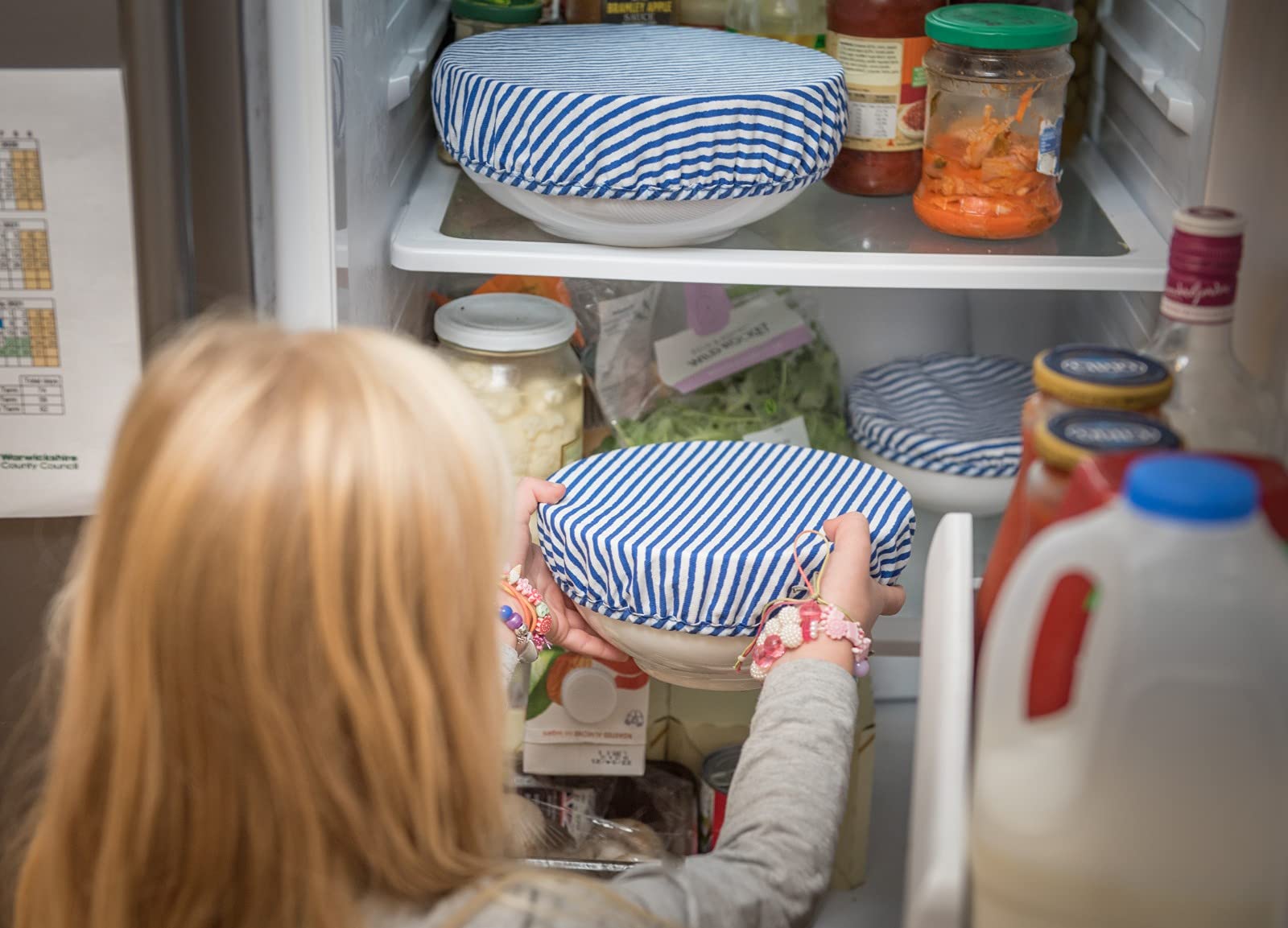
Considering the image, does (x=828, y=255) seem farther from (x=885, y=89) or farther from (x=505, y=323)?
(x=505, y=323)

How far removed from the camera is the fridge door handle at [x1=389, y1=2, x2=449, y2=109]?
1299mm

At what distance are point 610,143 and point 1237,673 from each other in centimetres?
75

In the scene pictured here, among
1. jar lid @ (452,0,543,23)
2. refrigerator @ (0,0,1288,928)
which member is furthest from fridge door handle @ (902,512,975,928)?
jar lid @ (452,0,543,23)

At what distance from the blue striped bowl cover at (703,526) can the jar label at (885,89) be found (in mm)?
323

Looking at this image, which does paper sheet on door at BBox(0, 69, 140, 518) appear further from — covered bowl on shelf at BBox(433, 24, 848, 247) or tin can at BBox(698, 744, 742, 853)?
tin can at BBox(698, 744, 742, 853)

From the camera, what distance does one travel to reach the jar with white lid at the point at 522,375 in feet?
4.42

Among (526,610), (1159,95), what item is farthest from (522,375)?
(1159,95)

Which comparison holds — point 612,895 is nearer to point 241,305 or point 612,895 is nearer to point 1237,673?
point 1237,673

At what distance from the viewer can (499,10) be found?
4.67 feet

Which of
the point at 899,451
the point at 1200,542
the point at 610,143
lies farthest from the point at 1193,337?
the point at 899,451

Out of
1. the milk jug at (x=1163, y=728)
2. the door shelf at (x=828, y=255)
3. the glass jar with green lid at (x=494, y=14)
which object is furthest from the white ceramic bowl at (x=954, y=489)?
the milk jug at (x=1163, y=728)

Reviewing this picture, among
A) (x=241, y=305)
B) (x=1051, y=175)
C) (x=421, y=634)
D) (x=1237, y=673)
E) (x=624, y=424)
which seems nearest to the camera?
(x=1237, y=673)

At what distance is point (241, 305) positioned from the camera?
1.04 metres

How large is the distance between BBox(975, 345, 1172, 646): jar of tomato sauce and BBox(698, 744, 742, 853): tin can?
73cm
